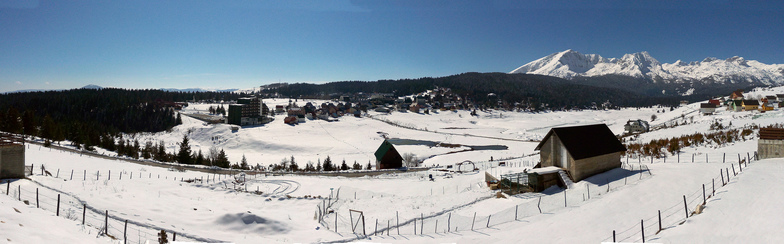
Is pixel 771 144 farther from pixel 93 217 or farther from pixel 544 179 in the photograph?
pixel 93 217

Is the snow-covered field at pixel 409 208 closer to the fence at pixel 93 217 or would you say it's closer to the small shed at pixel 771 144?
the fence at pixel 93 217

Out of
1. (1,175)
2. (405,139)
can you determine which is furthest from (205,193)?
(405,139)

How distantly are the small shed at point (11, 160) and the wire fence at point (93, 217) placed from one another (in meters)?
1.08

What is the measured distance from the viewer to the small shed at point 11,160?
53.2ft

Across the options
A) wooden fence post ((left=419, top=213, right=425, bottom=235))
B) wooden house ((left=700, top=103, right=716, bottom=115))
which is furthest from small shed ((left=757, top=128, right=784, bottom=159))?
wooden house ((left=700, top=103, right=716, bottom=115))

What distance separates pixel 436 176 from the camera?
97.2ft

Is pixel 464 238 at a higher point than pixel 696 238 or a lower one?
lower

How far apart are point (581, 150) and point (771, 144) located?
971cm

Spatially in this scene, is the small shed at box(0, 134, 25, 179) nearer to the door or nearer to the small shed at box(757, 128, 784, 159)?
the door

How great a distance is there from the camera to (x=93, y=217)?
13.0 m

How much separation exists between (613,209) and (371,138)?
201 ft

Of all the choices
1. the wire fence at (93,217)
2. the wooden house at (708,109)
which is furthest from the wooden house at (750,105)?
the wire fence at (93,217)

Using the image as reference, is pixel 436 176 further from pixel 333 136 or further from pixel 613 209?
pixel 333 136

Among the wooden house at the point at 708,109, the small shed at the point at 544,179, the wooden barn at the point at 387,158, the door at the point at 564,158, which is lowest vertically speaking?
the wooden barn at the point at 387,158
